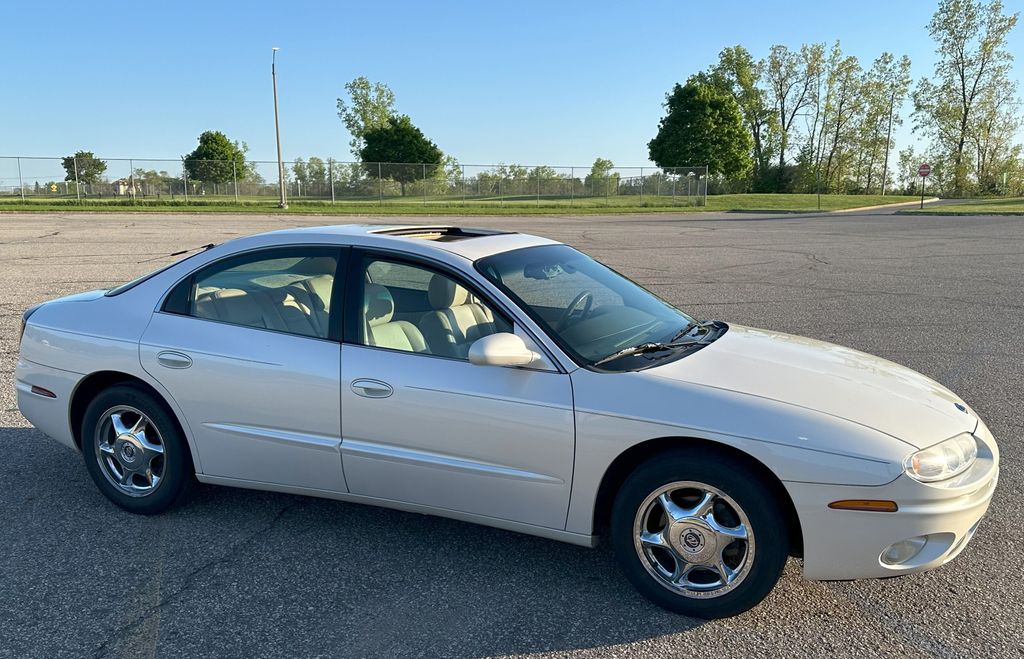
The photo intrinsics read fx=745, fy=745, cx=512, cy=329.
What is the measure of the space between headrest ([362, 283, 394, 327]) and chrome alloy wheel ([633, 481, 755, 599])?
1.48m

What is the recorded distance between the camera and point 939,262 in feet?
50.2

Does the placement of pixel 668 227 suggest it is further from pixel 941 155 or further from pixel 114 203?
pixel 941 155

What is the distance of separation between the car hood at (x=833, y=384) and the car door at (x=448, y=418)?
53 centimetres

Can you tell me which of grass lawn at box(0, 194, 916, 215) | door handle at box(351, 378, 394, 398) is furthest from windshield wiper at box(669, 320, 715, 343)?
grass lawn at box(0, 194, 916, 215)

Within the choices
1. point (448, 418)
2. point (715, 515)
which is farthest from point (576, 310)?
point (715, 515)

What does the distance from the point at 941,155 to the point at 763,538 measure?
253ft

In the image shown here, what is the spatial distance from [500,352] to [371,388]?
667 millimetres

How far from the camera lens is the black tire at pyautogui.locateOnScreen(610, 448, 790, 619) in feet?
9.11

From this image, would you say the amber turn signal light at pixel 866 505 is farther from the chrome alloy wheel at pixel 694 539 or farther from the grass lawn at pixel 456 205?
the grass lawn at pixel 456 205

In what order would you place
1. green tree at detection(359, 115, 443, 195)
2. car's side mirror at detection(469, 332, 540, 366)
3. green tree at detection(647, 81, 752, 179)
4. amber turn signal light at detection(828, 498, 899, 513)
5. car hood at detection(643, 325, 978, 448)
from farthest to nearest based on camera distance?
1. green tree at detection(647, 81, 752, 179)
2. green tree at detection(359, 115, 443, 195)
3. car's side mirror at detection(469, 332, 540, 366)
4. car hood at detection(643, 325, 978, 448)
5. amber turn signal light at detection(828, 498, 899, 513)

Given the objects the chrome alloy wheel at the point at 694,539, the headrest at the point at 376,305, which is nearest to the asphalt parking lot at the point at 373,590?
the chrome alloy wheel at the point at 694,539

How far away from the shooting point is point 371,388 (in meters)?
3.29

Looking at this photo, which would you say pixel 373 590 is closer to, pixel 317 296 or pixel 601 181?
pixel 317 296

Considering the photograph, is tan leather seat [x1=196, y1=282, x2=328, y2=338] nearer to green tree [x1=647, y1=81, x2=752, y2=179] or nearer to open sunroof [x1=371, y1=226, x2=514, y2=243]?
open sunroof [x1=371, y1=226, x2=514, y2=243]
